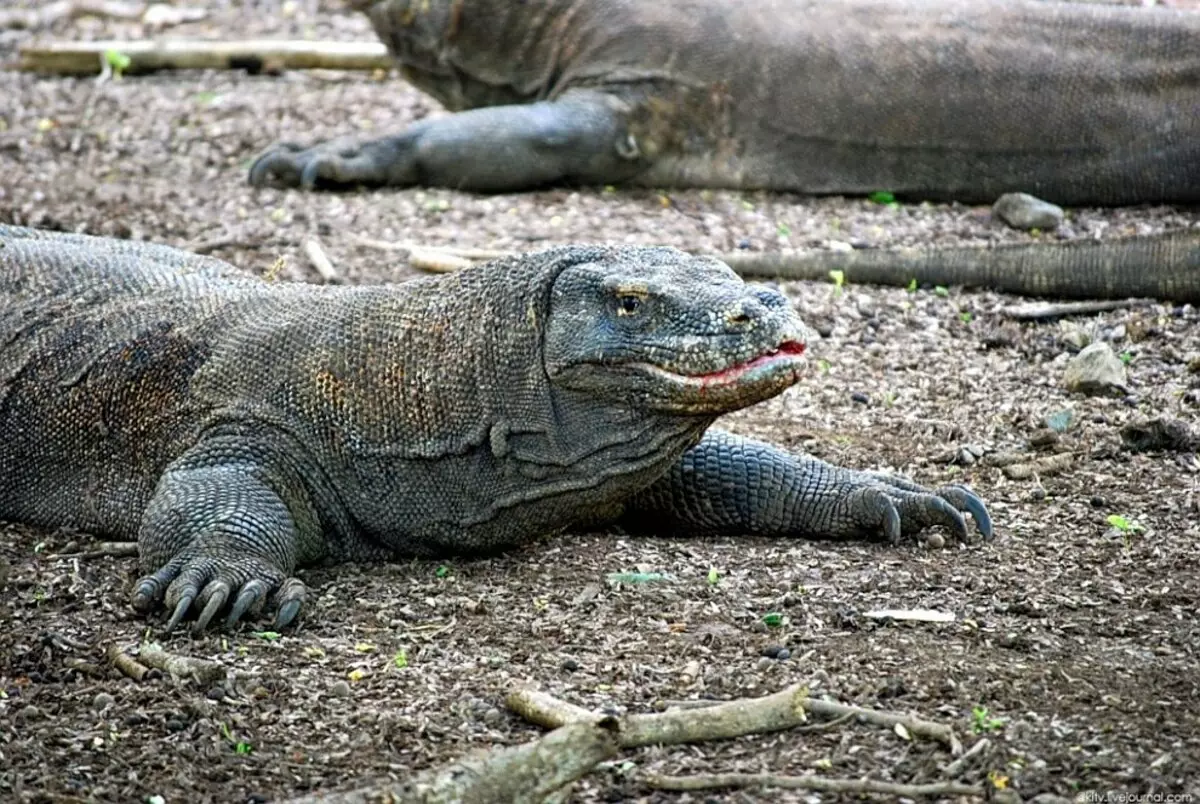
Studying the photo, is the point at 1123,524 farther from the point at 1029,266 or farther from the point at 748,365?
the point at 1029,266

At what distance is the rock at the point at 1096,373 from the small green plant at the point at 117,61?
831cm

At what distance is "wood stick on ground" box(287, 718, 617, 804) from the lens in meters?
3.83

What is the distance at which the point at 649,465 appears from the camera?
5777mm

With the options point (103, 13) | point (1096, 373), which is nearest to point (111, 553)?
point (1096, 373)

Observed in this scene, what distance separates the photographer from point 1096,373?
303 inches

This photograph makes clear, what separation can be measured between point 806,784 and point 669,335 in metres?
1.60

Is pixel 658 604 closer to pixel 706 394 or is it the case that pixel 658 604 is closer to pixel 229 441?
pixel 706 394

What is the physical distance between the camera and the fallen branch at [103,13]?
15.6 m

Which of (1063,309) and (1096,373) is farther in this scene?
(1063,309)

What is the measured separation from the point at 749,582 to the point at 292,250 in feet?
14.3

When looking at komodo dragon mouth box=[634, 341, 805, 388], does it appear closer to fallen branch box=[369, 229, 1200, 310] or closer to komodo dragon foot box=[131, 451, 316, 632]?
A: komodo dragon foot box=[131, 451, 316, 632]

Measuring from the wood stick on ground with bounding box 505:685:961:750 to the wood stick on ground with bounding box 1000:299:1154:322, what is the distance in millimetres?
4325

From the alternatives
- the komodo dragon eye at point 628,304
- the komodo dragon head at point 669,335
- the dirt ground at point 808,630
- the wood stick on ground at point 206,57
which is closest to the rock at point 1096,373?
the dirt ground at point 808,630

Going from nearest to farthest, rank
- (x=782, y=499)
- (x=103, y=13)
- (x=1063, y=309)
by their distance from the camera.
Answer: (x=782, y=499)
(x=1063, y=309)
(x=103, y=13)
